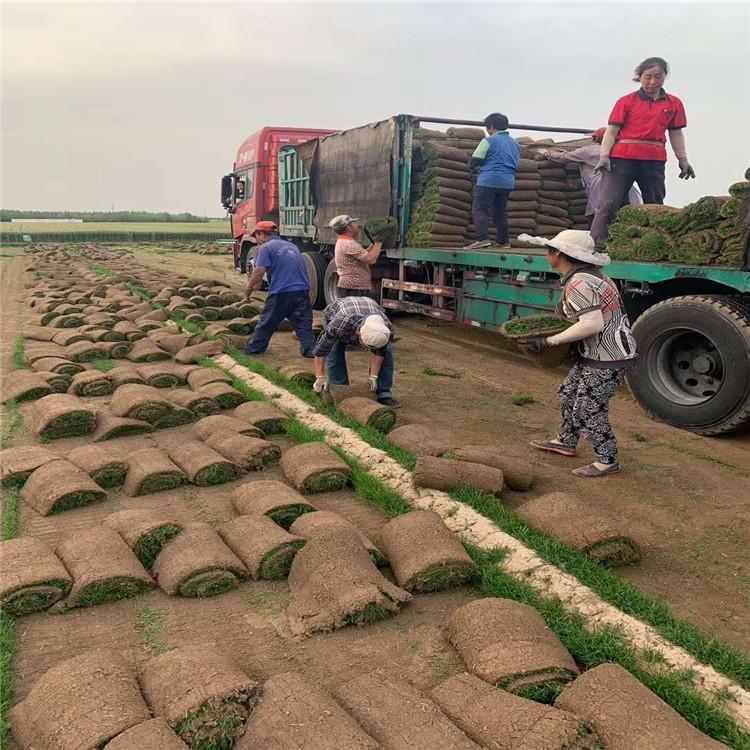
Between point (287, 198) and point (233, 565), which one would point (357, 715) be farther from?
point (287, 198)

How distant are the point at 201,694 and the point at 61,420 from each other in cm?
360

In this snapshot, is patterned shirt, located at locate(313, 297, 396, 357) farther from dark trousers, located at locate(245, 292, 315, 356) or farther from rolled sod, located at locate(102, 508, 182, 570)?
dark trousers, located at locate(245, 292, 315, 356)

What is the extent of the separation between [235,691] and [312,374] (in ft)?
14.5

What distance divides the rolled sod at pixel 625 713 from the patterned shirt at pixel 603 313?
2.35m

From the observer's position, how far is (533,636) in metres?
2.62

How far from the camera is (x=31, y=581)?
9.88ft

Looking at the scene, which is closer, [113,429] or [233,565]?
[233,565]

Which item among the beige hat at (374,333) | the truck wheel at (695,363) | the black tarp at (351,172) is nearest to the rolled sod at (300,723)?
the beige hat at (374,333)

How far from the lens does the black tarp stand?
30.7ft

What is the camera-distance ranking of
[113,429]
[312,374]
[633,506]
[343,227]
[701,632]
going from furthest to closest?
[343,227]
[312,374]
[113,429]
[633,506]
[701,632]

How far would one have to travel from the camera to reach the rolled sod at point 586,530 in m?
3.36

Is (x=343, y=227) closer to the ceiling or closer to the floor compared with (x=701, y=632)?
closer to the ceiling

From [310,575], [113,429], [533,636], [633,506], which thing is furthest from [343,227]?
[533,636]

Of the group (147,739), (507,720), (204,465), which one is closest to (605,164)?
(204,465)
